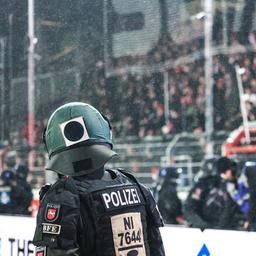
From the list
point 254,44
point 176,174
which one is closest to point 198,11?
point 254,44

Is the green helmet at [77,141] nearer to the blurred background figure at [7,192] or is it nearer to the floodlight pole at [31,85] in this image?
the floodlight pole at [31,85]

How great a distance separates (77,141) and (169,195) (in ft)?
5.74

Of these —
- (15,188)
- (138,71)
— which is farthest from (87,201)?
(15,188)

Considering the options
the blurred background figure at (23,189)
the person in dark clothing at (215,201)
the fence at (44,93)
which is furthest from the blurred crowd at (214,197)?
the blurred background figure at (23,189)

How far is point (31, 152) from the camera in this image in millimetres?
4652

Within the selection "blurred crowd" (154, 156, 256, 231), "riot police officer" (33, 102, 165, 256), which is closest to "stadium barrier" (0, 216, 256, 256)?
"blurred crowd" (154, 156, 256, 231)

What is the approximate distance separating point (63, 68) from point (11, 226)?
1.12 metres

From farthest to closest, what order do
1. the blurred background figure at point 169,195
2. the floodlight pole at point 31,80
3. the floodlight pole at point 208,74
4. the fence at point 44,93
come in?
the floodlight pole at point 31,80 → the fence at point 44,93 → the blurred background figure at point 169,195 → the floodlight pole at point 208,74

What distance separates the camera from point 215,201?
356cm

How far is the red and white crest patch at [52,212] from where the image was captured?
196cm

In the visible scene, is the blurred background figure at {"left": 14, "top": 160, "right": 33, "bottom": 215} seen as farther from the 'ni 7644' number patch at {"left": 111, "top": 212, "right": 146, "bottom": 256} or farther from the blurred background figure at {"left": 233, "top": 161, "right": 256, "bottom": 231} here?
the 'ni 7644' number patch at {"left": 111, "top": 212, "right": 146, "bottom": 256}

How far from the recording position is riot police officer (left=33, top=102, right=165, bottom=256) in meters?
1.96

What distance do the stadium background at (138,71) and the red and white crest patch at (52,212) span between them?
5.23 ft

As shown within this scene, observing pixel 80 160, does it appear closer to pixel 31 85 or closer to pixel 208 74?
pixel 208 74
